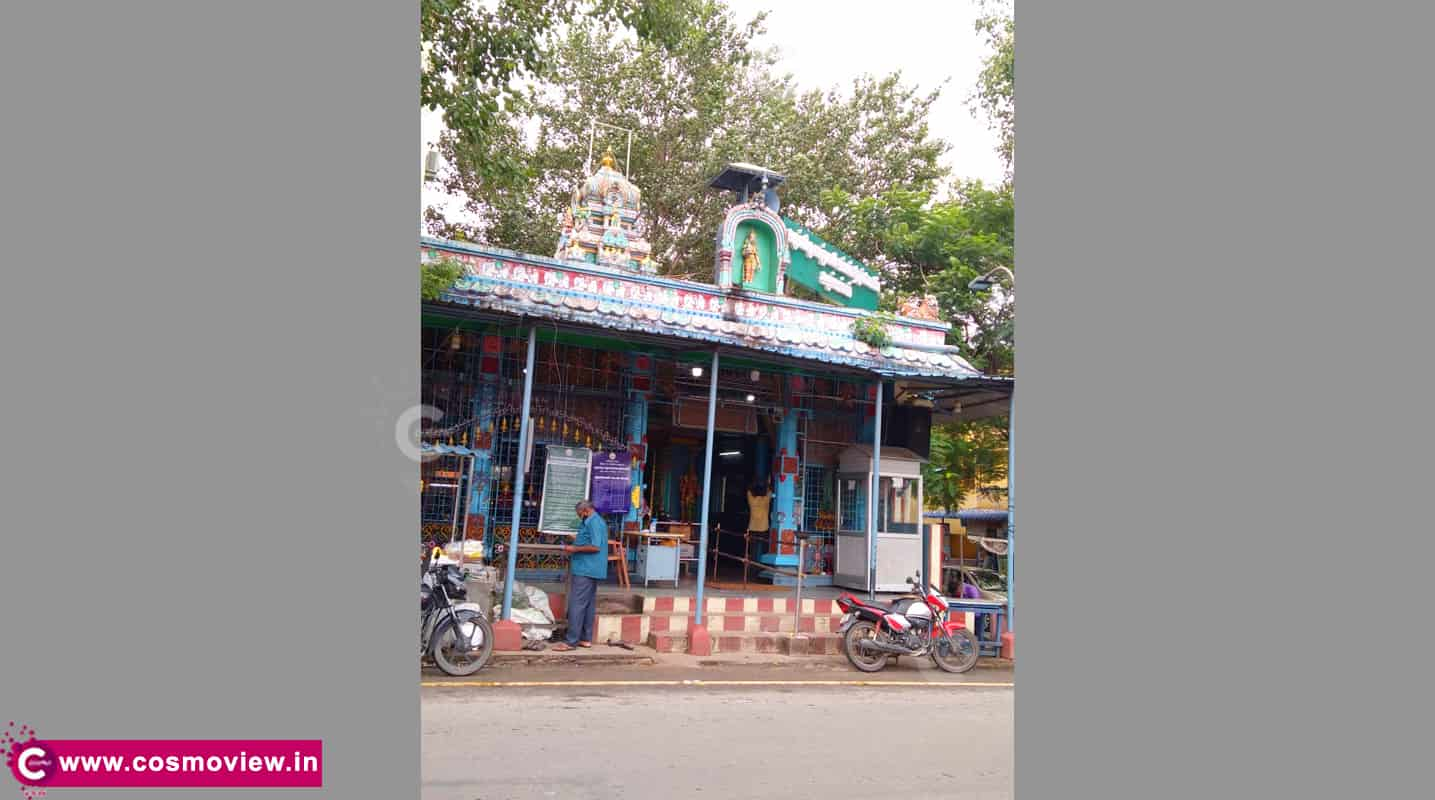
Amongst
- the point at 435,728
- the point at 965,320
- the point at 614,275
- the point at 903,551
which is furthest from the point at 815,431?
the point at 435,728

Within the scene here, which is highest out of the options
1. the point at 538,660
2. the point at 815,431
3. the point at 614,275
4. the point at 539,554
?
the point at 614,275

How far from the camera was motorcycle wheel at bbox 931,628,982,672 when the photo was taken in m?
9.00

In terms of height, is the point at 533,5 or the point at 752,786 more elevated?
the point at 533,5

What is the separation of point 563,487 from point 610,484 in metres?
0.79

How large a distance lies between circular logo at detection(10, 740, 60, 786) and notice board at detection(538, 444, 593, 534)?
812 centimetres

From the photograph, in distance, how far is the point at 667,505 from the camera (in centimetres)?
1279

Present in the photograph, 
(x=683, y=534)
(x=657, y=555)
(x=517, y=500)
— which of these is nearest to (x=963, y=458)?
(x=683, y=534)

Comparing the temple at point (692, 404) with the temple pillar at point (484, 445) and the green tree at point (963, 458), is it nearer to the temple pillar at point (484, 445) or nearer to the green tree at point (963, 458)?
the temple pillar at point (484, 445)

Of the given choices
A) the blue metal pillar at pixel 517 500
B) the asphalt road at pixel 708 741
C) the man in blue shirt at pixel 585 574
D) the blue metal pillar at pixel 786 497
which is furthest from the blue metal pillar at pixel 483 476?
the blue metal pillar at pixel 786 497

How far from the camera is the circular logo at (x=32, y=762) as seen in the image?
1550mm

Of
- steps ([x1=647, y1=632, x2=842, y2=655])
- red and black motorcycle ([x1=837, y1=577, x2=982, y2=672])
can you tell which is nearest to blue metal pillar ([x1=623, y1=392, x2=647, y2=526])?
steps ([x1=647, y1=632, x2=842, y2=655])

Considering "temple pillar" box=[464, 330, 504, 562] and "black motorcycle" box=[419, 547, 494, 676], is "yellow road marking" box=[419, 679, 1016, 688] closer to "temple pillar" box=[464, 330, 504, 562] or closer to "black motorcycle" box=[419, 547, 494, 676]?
"black motorcycle" box=[419, 547, 494, 676]

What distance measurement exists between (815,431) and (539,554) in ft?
13.3

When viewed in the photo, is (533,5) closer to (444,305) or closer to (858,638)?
(444,305)
